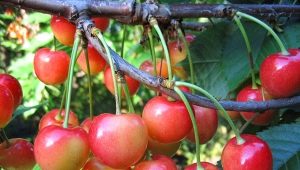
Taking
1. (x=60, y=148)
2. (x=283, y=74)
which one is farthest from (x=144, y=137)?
(x=283, y=74)

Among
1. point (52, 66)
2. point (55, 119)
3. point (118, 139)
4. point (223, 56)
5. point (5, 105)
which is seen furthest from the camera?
point (223, 56)

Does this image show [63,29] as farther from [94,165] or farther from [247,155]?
[247,155]

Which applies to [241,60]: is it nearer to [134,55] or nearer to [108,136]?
[108,136]

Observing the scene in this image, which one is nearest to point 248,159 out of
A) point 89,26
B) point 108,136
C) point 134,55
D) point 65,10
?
point 108,136

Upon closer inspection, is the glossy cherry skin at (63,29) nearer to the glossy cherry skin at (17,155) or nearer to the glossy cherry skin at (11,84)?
the glossy cherry skin at (11,84)

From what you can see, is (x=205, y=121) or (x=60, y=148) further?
(x=205, y=121)

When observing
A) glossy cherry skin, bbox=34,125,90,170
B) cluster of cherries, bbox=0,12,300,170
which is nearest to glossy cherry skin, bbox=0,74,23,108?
cluster of cherries, bbox=0,12,300,170

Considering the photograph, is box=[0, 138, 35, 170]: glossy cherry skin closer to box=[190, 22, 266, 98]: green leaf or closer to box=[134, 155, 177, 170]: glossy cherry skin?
box=[134, 155, 177, 170]: glossy cherry skin

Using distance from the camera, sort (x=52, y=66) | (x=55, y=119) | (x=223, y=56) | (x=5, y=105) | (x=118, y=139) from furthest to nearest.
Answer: (x=223, y=56) → (x=52, y=66) → (x=55, y=119) → (x=5, y=105) → (x=118, y=139)
